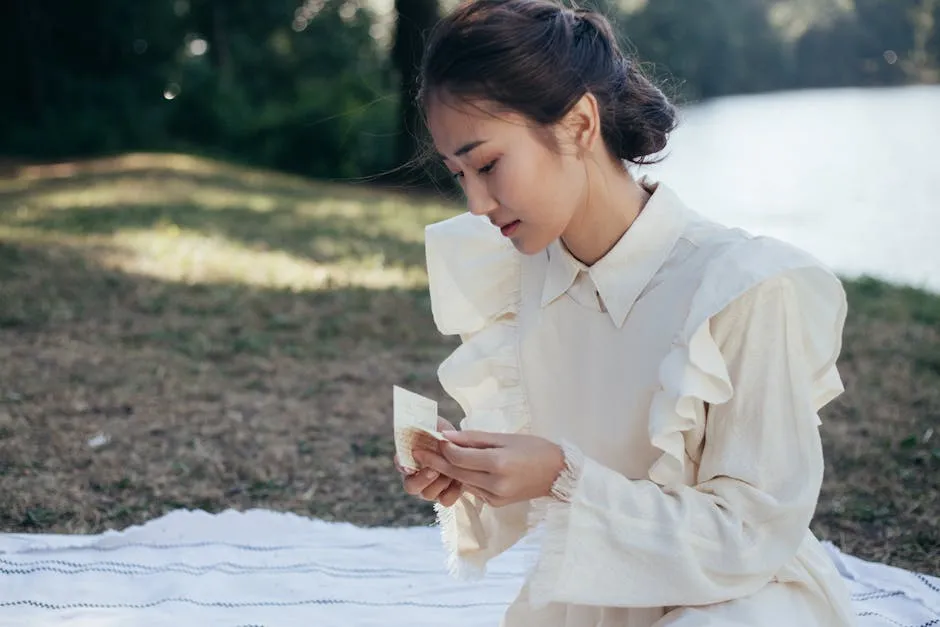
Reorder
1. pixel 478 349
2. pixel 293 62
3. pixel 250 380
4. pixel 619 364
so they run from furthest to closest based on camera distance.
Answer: pixel 293 62 < pixel 250 380 < pixel 478 349 < pixel 619 364

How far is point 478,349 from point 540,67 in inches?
23.3

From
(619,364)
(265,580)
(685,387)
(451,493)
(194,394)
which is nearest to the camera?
(685,387)

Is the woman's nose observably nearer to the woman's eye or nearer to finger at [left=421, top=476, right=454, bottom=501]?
the woman's eye

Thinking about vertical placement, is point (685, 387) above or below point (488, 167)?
below

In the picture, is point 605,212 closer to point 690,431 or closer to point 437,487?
point 690,431

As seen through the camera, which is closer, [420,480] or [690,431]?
[690,431]

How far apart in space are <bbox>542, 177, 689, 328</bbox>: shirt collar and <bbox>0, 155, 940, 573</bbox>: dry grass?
1.82 meters

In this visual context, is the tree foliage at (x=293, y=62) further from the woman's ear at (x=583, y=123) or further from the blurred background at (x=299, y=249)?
A: the woman's ear at (x=583, y=123)

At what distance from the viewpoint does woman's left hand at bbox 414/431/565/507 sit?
5.19ft

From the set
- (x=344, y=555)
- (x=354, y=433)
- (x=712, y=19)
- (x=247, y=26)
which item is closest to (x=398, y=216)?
(x=354, y=433)

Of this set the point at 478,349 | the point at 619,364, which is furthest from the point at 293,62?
the point at 619,364

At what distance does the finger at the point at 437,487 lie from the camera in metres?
1.87

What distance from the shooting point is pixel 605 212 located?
1.82 meters

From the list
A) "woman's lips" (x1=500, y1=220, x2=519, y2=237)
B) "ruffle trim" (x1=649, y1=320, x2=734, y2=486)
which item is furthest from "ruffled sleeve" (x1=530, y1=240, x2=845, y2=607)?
"woman's lips" (x1=500, y1=220, x2=519, y2=237)
